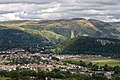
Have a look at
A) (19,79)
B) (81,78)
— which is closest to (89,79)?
(81,78)

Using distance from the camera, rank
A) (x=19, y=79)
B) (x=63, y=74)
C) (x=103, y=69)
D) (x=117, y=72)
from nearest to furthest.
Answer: (x=19, y=79) < (x=63, y=74) < (x=117, y=72) < (x=103, y=69)

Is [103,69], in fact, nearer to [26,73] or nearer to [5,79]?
[26,73]

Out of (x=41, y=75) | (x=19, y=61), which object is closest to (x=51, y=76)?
(x=41, y=75)

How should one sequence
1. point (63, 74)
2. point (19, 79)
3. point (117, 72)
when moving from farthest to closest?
point (117, 72) < point (63, 74) < point (19, 79)

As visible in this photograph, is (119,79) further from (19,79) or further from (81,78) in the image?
(19,79)

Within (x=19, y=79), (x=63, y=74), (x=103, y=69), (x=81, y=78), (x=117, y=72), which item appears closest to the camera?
(x=19, y=79)

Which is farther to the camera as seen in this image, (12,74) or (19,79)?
(12,74)

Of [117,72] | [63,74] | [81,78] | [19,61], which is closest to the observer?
[81,78]

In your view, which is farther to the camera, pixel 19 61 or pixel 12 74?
pixel 19 61

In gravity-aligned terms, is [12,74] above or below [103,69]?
above
